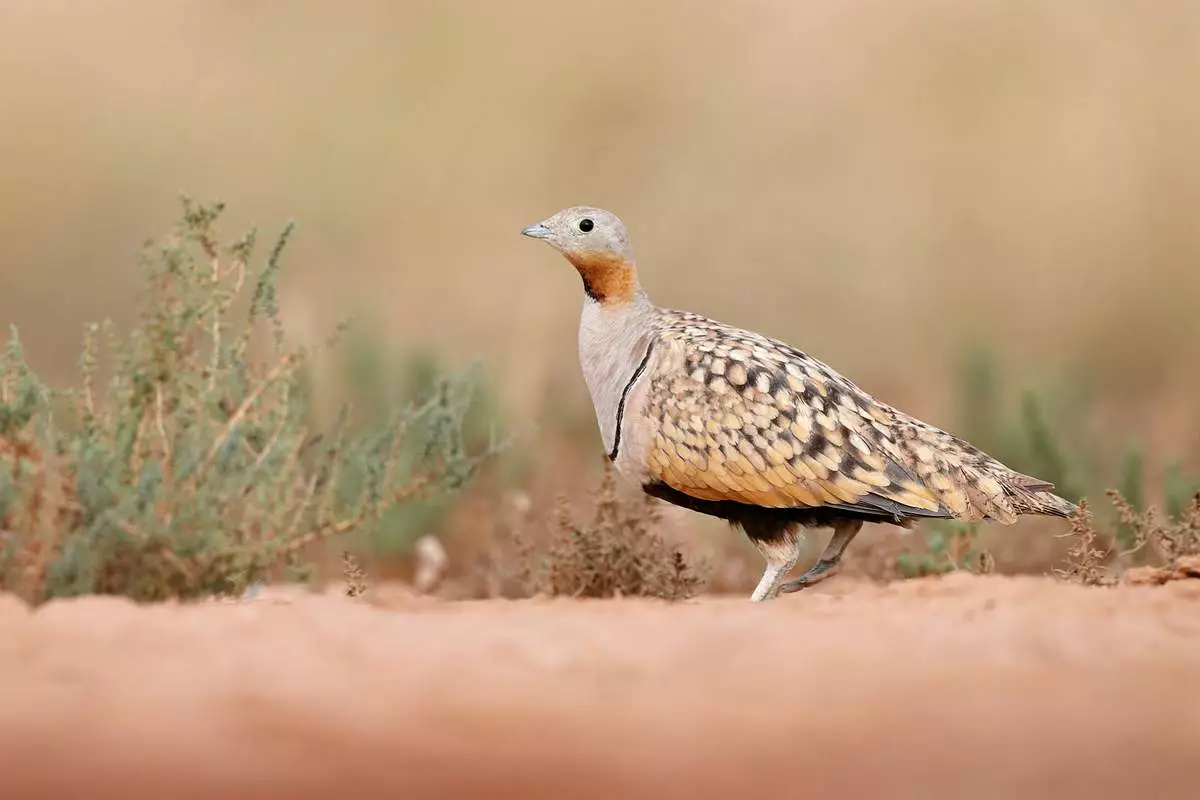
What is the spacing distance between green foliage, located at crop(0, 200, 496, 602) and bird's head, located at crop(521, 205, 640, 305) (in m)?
0.65

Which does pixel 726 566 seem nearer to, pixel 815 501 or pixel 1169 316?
pixel 815 501

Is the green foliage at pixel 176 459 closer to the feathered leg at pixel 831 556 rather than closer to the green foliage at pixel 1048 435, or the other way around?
the feathered leg at pixel 831 556

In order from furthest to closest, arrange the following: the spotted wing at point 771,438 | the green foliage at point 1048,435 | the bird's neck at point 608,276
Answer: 1. the green foliage at point 1048,435
2. the bird's neck at point 608,276
3. the spotted wing at point 771,438

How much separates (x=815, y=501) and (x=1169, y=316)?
297 inches

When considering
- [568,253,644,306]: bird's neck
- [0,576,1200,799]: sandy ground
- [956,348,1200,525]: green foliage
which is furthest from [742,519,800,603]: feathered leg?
[956,348,1200,525]: green foliage

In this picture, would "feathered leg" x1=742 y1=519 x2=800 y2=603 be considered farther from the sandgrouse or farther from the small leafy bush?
the small leafy bush

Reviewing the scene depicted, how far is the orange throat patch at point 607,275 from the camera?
5691mm

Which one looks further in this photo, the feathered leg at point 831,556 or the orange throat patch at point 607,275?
the orange throat patch at point 607,275

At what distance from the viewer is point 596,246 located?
5660mm

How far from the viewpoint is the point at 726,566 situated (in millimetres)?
8031

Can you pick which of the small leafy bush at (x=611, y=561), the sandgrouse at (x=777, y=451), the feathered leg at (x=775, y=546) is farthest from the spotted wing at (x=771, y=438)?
the small leafy bush at (x=611, y=561)

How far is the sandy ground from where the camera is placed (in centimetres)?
292

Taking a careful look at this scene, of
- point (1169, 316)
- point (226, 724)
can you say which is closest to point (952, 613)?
point (226, 724)

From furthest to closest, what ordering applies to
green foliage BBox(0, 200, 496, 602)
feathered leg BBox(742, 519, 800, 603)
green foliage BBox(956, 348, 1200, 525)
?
green foliage BBox(956, 348, 1200, 525) < feathered leg BBox(742, 519, 800, 603) < green foliage BBox(0, 200, 496, 602)
